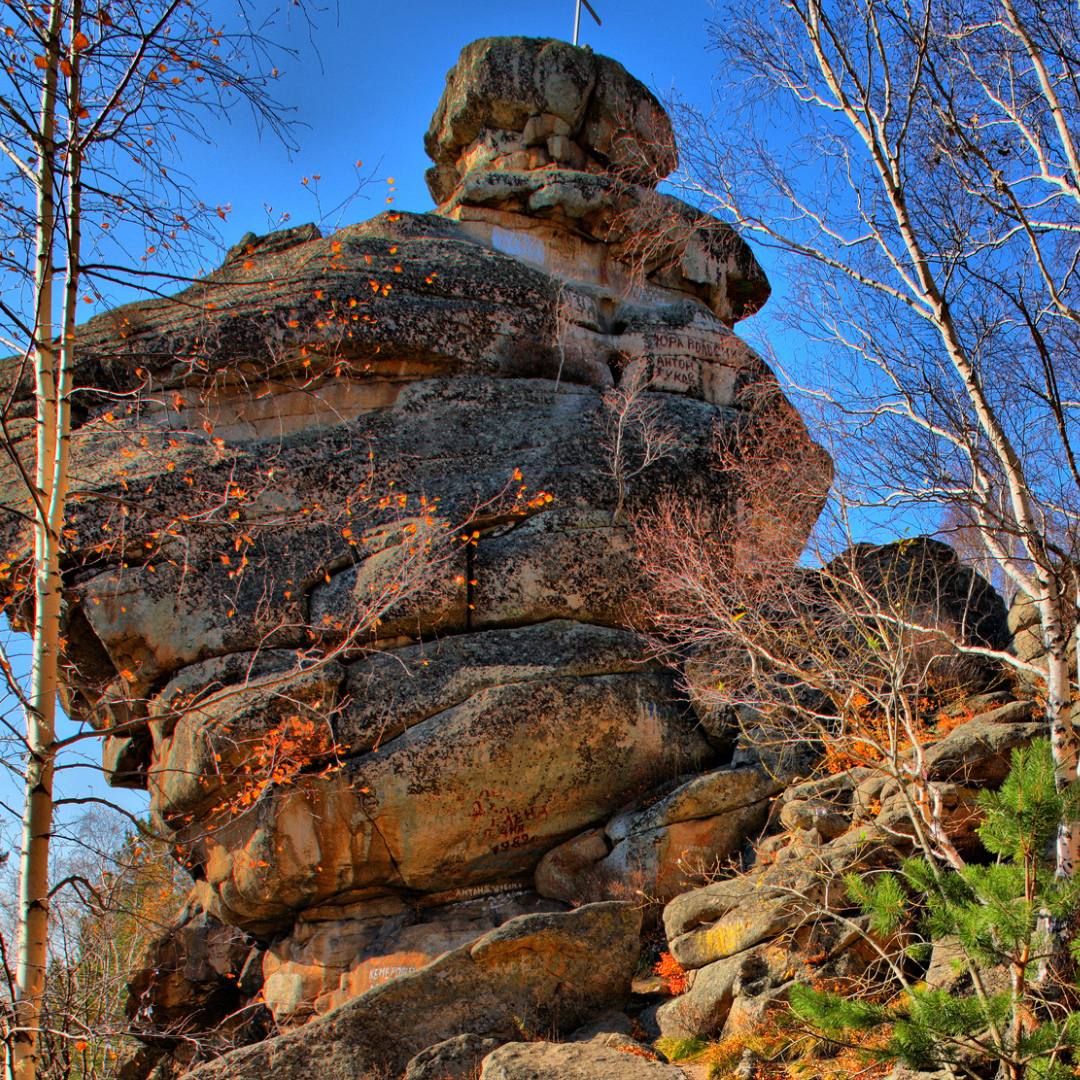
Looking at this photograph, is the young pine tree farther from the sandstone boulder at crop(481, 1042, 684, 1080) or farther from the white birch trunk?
the white birch trunk

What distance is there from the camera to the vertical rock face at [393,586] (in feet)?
41.2

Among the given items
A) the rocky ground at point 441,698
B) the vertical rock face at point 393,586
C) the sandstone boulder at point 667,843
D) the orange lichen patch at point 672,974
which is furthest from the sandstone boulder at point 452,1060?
the sandstone boulder at point 667,843

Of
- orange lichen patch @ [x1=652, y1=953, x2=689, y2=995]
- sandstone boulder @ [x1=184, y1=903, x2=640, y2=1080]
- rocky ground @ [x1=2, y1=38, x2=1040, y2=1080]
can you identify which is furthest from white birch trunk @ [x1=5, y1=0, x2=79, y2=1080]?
orange lichen patch @ [x1=652, y1=953, x2=689, y2=995]

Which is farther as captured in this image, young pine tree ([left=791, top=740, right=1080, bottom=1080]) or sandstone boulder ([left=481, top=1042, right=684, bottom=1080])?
sandstone boulder ([left=481, top=1042, right=684, bottom=1080])

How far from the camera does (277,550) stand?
1424cm

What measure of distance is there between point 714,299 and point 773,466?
618cm

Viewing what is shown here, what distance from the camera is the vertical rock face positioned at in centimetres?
1255

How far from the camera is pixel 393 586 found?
1256 cm

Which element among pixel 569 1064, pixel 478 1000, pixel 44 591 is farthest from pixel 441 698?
pixel 44 591

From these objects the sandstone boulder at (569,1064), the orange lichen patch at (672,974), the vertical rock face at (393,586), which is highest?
the vertical rock face at (393,586)

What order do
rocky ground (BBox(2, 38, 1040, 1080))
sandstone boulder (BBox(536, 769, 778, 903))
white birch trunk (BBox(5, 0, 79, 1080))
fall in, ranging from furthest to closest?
sandstone boulder (BBox(536, 769, 778, 903)) → rocky ground (BBox(2, 38, 1040, 1080)) → white birch trunk (BBox(5, 0, 79, 1080))

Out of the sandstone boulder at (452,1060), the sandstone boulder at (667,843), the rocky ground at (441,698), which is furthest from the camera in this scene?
the sandstone boulder at (667,843)

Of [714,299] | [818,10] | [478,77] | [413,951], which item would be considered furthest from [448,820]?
[478,77]

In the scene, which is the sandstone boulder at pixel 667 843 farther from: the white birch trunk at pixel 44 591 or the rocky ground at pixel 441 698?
the white birch trunk at pixel 44 591
